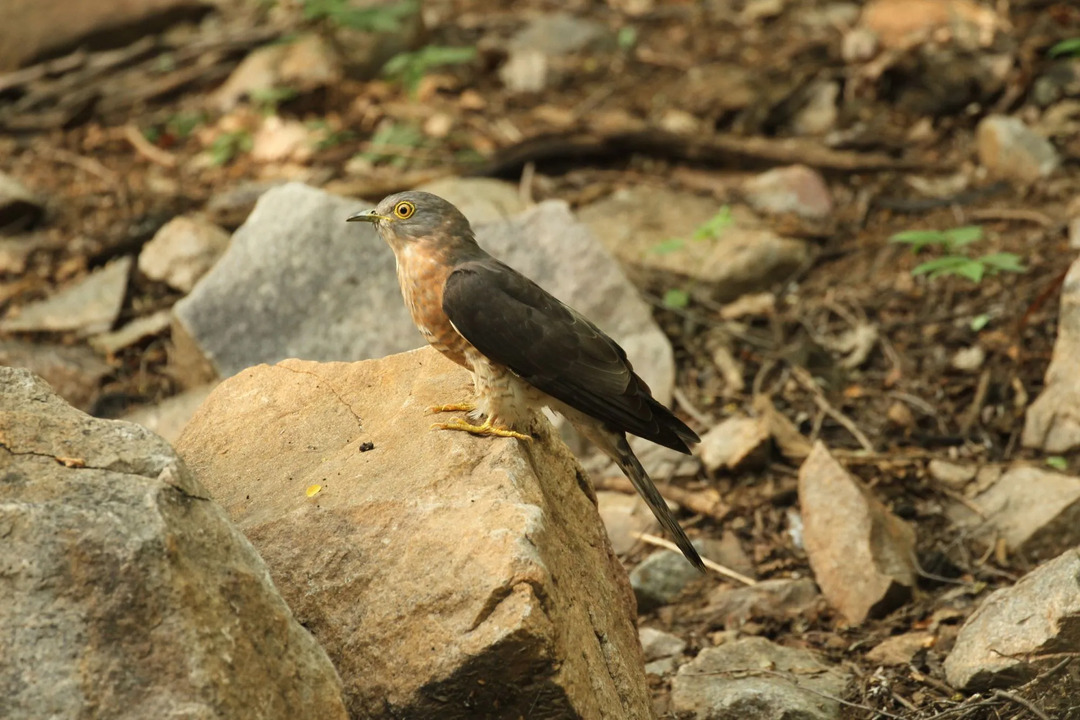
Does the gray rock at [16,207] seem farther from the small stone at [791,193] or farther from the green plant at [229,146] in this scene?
the small stone at [791,193]

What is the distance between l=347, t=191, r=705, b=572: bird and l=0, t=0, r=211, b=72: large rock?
904 cm

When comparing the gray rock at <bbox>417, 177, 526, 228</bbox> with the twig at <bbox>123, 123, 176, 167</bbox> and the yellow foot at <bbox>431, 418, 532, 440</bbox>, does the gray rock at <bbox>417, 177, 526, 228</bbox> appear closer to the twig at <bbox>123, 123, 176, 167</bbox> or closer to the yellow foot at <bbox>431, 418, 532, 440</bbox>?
the twig at <bbox>123, 123, 176, 167</bbox>

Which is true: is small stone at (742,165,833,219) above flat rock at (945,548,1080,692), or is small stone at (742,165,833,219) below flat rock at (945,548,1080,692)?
below

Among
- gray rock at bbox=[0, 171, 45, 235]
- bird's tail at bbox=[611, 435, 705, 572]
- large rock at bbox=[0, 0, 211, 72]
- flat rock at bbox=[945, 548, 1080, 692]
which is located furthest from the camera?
large rock at bbox=[0, 0, 211, 72]

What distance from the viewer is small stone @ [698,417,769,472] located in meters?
6.65

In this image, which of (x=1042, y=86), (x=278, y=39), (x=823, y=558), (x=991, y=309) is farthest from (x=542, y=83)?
(x=823, y=558)

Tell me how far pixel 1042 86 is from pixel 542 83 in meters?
4.82

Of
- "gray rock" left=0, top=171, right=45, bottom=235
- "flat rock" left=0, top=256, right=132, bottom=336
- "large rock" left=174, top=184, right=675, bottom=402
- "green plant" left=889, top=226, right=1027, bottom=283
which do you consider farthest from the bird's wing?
"gray rock" left=0, top=171, right=45, bottom=235

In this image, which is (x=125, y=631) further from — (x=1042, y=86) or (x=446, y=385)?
(x=1042, y=86)

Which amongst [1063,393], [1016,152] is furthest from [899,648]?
[1016,152]

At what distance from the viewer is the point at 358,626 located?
3.63 meters

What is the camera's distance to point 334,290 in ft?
24.1

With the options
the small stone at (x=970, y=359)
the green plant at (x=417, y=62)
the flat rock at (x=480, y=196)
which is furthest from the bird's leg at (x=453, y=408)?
the green plant at (x=417, y=62)

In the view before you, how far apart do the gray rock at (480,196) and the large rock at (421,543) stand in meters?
3.73
